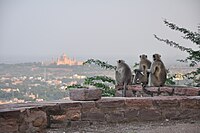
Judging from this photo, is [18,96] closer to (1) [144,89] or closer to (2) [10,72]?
(2) [10,72]

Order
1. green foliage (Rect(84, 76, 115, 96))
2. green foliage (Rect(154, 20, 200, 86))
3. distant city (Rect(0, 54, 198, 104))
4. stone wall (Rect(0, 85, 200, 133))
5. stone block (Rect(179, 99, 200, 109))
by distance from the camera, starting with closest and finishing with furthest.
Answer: stone wall (Rect(0, 85, 200, 133)) < stone block (Rect(179, 99, 200, 109)) < distant city (Rect(0, 54, 198, 104)) < green foliage (Rect(84, 76, 115, 96)) < green foliage (Rect(154, 20, 200, 86))

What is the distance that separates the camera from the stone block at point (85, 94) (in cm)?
286

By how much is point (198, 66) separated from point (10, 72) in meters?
3.23

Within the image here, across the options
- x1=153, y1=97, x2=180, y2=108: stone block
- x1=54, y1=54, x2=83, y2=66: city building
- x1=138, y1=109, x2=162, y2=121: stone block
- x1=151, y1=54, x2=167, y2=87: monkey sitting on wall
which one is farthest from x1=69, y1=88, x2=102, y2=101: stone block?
x1=54, y1=54, x2=83, y2=66: city building

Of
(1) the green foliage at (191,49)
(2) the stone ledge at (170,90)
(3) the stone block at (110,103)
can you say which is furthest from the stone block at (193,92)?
(1) the green foliage at (191,49)

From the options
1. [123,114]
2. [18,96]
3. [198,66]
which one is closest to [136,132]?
[123,114]

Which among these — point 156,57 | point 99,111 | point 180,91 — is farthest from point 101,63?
point 99,111

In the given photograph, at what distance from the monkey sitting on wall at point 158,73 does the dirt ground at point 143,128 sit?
3.68 feet

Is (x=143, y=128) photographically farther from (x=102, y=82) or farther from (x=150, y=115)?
(x=102, y=82)

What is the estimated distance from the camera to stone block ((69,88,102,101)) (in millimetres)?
2857

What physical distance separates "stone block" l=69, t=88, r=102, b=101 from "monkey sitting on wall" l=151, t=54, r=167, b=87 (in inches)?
51.3

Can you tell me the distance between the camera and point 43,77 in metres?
5.37

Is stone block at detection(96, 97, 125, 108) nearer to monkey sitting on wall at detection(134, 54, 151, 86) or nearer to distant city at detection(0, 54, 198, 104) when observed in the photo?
distant city at detection(0, 54, 198, 104)

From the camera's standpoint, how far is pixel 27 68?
5.50 meters
